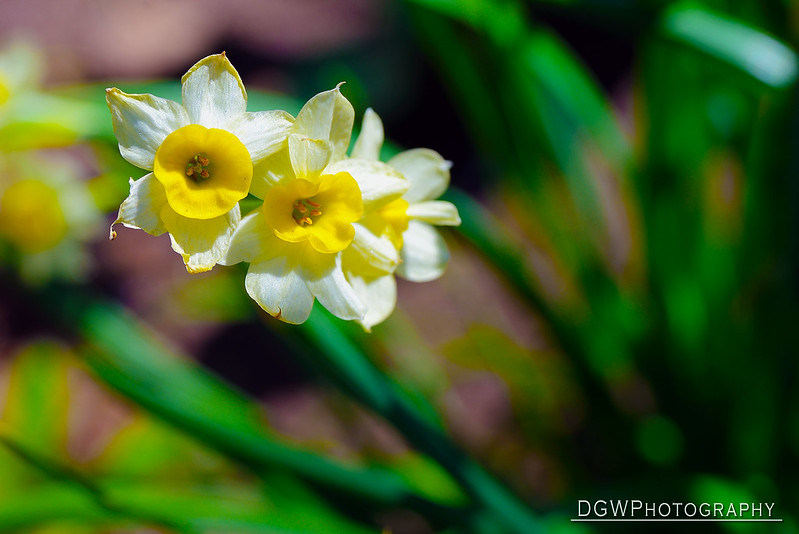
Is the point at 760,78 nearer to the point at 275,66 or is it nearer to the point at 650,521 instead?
the point at 650,521

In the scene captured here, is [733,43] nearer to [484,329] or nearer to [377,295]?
[377,295]

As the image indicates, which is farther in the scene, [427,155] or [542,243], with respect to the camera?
[542,243]

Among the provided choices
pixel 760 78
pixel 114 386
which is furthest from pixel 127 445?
pixel 760 78

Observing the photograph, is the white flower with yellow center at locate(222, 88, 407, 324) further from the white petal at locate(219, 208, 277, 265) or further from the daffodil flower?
the daffodil flower

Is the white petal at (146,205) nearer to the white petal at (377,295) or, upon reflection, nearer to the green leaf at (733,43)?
the white petal at (377,295)

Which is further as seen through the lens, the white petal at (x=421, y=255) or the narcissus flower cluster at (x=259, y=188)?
the white petal at (x=421, y=255)

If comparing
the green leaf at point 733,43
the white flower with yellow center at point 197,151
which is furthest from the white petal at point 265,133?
the green leaf at point 733,43

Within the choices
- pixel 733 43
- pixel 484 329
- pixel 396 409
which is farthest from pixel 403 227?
pixel 484 329
